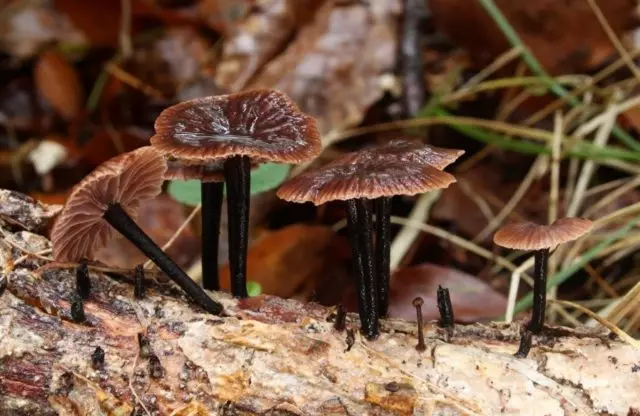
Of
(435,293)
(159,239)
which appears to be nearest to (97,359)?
(435,293)

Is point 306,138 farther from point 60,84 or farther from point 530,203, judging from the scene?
point 60,84

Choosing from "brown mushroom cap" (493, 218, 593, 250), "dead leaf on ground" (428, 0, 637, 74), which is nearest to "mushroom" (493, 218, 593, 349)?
"brown mushroom cap" (493, 218, 593, 250)

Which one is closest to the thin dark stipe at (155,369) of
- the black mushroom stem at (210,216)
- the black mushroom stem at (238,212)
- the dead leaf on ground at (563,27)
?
the black mushroom stem at (238,212)

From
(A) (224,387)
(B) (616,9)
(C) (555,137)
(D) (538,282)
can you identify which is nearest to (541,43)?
(B) (616,9)

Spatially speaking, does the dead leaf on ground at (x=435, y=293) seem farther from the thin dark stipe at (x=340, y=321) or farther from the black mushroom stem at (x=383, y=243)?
the thin dark stipe at (x=340, y=321)

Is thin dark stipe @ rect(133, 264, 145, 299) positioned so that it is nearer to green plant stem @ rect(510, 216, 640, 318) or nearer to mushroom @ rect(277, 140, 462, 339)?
mushroom @ rect(277, 140, 462, 339)

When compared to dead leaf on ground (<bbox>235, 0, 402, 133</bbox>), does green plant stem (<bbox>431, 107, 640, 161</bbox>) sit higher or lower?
lower
